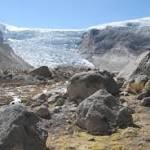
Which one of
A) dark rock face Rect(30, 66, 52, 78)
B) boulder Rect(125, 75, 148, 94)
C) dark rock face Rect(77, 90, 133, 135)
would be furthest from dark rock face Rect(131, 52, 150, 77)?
dark rock face Rect(30, 66, 52, 78)

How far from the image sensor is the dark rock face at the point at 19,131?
10.8m

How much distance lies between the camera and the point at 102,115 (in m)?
14.2

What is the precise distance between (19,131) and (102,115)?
378cm

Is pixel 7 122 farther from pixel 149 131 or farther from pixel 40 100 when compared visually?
→ pixel 40 100

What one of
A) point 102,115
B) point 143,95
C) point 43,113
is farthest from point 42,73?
point 102,115

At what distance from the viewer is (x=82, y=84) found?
20.7 m

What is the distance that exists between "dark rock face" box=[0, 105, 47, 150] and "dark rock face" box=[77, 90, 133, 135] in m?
2.53

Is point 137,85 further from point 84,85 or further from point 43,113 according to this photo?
point 43,113

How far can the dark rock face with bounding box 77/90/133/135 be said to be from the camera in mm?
14109

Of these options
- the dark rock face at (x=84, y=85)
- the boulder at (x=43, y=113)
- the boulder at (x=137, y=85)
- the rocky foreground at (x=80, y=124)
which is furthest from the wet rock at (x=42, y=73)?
the boulder at (x=43, y=113)

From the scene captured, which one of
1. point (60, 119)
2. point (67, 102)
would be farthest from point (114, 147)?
point (67, 102)

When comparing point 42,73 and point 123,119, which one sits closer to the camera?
point 123,119

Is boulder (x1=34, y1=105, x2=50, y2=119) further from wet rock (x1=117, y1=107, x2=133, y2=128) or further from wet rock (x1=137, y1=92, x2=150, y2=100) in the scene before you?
wet rock (x1=137, y1=92, x2=150, y2=100)

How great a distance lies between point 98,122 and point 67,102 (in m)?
6.01
